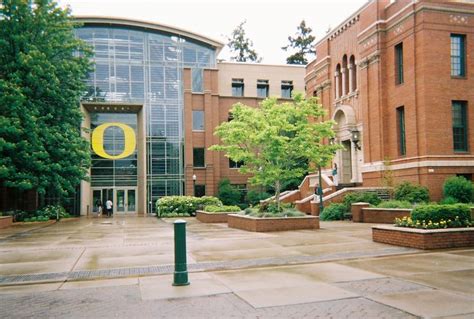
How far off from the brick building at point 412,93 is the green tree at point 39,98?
2007 centimetres

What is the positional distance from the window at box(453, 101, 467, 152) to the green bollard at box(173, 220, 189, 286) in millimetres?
22373

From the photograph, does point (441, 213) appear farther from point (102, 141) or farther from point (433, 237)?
point (102, 141)

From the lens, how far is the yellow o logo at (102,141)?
46.4 m

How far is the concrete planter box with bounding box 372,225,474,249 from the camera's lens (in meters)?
11.9

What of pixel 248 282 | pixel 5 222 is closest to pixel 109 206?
pixel 5 222

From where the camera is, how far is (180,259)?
856cm

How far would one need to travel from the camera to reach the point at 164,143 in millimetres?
46219

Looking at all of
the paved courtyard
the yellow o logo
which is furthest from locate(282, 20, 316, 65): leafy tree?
the paved courtyard

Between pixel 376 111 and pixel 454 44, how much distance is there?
5809mm

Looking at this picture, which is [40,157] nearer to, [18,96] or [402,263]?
[18,96]

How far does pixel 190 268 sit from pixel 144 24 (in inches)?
1557

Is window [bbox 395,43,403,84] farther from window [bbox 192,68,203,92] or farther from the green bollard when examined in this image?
the green bollard

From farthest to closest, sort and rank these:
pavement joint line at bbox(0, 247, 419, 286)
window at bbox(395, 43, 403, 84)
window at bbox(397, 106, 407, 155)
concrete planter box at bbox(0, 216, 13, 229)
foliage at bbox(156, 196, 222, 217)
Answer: foliage at bbox(156, 196, 222, 217) → window at bbox(395, 43, 403, 84) → window at bbox(397, 106, 407, 155) → concrete planter box at bbox(0, 216, 13, 229) → pavement joint line at bbox(0, 247, 419, 286)

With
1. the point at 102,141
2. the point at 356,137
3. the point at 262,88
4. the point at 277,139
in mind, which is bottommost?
the point at 277,139
